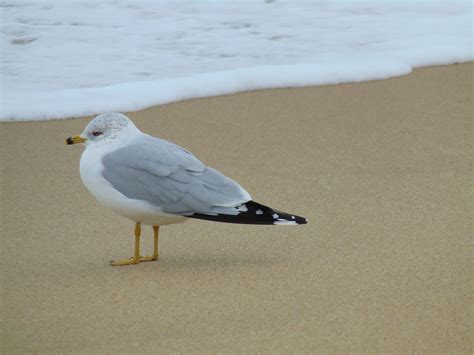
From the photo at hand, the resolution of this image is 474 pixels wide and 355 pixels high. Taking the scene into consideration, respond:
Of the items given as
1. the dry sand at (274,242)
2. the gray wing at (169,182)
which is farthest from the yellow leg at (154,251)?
the gray wing at (169,182)

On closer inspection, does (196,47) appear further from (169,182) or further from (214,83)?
(169,182)

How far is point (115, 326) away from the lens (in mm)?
3340

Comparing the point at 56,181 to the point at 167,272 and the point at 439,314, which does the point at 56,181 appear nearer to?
the point at 167,272

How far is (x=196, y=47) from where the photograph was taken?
7348mm

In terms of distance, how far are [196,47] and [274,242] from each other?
11.2 feet

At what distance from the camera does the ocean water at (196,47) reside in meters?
6.29

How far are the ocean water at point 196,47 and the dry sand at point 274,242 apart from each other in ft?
1.02

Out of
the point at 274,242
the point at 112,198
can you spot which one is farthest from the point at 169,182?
the point at 274,242

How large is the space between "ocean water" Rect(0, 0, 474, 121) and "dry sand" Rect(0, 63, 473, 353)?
0.31 metres

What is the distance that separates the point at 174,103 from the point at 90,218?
5.90 ft

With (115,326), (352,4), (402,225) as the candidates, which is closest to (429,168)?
(402,225)

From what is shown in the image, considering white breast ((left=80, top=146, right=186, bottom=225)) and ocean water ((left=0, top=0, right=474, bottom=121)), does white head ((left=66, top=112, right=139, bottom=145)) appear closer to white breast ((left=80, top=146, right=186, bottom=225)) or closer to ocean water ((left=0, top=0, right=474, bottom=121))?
white breast ((left=80, top=146, right=186, bottom=225))

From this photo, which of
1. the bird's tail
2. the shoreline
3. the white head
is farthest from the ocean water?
the bird's tail

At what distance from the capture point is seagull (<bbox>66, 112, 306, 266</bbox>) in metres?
3.76
